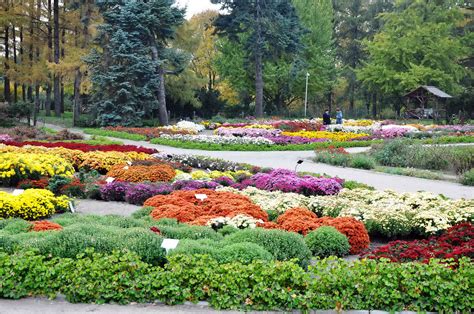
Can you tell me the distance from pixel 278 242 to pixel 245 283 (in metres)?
1.20

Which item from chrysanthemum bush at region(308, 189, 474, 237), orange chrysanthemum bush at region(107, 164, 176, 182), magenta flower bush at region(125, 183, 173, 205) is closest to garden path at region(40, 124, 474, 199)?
chrysanthemum bush at region(308, 189, 474, 237)

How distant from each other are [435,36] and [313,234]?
4704cm

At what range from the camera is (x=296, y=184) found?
11.6 m

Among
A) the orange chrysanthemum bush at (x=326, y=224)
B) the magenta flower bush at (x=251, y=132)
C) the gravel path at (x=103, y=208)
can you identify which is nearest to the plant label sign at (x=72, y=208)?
the gravel path at (x=103, y=208)

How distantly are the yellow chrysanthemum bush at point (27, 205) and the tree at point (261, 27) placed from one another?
33943mm

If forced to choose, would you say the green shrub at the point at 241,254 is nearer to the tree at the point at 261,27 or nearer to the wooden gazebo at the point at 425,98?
the wooden gazebo at the point at 425,98

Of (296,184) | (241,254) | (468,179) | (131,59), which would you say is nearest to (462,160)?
(468,179)

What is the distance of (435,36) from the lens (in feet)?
161

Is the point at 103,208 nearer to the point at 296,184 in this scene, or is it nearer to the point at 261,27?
the point at 296,184

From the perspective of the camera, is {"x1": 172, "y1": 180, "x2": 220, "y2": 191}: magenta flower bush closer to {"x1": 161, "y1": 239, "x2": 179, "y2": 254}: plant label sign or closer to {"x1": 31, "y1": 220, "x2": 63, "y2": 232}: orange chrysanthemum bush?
{"x1": 31, "y1": 220, "x2": 63, "y2": 232}: orange chrysanthemum bush

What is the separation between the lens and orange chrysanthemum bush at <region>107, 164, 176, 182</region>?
1258cm

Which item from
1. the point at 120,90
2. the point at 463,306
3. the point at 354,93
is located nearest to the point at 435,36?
the point at 354,93

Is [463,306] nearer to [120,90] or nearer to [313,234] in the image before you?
[313,234]

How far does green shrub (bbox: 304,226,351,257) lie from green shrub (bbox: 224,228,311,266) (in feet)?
2.38
